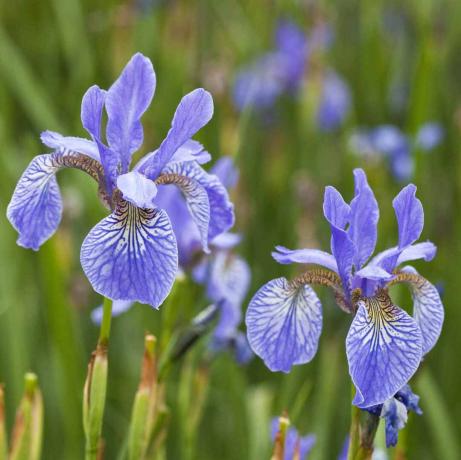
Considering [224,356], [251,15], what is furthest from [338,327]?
[251,15]

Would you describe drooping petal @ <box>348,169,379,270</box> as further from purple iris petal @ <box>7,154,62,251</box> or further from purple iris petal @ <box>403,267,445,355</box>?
purple iris petal @ <box>7,154,62,251</box>

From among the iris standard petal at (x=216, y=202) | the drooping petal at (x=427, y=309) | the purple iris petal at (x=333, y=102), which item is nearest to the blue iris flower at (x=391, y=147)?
the purple iris petal at (x=333, y=102)

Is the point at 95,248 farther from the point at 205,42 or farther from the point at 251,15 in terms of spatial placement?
the point at 205,42

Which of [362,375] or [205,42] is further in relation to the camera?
[205,42]

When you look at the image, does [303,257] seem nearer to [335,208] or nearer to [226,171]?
[335,208]

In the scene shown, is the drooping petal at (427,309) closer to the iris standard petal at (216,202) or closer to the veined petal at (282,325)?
the veined petal at (282,325)

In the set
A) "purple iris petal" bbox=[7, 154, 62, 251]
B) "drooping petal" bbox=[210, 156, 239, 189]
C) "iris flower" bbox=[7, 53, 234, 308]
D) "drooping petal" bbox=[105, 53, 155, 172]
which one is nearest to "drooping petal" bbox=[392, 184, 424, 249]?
"iris flower" bbox=[7, 53, 234, 308]
